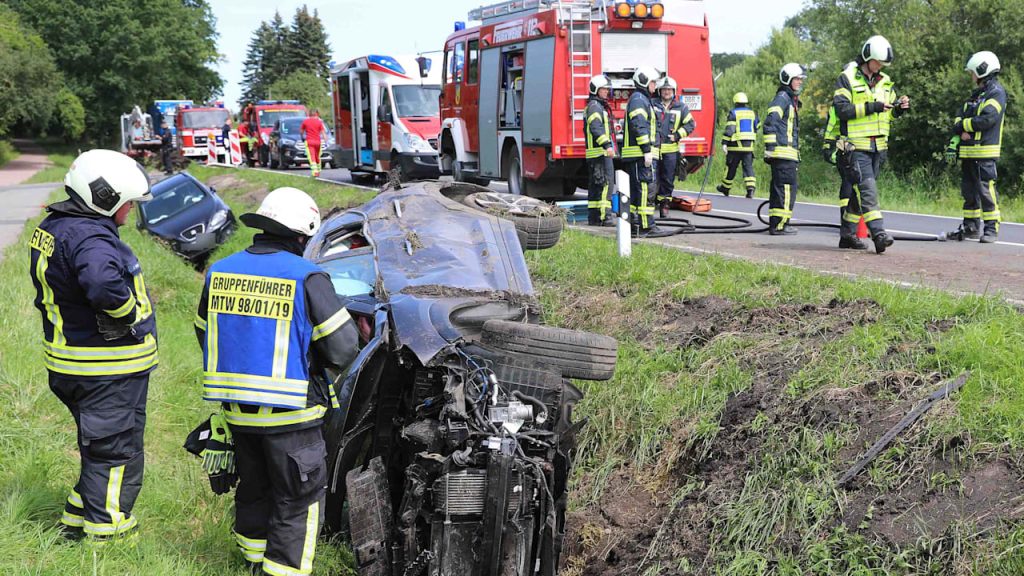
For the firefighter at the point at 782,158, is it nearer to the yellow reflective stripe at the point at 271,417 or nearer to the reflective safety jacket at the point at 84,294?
the yellow reflective stripe at the point at 271,417

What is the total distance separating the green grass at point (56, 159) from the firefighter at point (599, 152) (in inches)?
1007

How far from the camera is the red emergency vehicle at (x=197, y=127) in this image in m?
33.2

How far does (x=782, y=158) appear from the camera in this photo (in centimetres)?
1032

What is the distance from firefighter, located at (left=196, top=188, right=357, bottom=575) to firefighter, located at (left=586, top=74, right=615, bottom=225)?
24.4 feet

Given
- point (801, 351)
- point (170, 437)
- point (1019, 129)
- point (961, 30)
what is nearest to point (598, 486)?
point (801, 351)

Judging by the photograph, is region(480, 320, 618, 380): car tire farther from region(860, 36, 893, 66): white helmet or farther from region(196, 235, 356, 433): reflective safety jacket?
region(860, 36, 893, 66): white helmet

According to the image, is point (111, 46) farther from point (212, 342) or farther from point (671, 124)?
point (212, 342)

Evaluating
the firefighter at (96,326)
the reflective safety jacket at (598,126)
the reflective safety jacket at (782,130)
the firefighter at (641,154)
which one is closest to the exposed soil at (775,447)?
the firefighter at (96,326)

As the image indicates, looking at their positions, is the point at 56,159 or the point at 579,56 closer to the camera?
the point at 579,56

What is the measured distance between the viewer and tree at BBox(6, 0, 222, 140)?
2076 inches

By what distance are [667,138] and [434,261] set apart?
24.3 ft

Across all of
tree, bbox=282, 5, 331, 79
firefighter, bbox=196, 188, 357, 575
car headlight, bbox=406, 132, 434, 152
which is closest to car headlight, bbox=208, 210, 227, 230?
car headlight, bbox=406, 132, 434, 152

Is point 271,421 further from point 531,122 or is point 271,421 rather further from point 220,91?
point 220,91

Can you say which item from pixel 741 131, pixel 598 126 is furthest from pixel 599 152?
pixel 741 131
